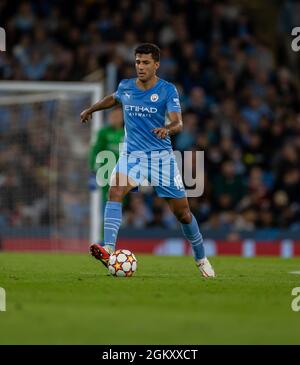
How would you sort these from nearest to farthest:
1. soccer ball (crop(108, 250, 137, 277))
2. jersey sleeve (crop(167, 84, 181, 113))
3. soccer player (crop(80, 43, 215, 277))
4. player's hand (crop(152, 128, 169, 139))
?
1. player's hand (crop(152, 128, 169, 139))
2. soccer ball (crop(108, 250, 137, 277))
3. jersey sleeve (crop(167, 84, 181, 113))
4. soccer player (crop(80, 43, 215, 277))

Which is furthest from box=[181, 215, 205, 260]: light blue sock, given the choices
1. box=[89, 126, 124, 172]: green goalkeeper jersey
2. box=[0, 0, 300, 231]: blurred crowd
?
box=[0, 0, 300, 231]: blurred crowd

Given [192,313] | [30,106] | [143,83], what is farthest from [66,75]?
[192,313]

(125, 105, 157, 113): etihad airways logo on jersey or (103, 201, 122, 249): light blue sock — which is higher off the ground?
(125, 105, 157, 113): etihad airways logo on jersey

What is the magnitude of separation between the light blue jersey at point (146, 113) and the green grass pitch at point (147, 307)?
4.25 ft

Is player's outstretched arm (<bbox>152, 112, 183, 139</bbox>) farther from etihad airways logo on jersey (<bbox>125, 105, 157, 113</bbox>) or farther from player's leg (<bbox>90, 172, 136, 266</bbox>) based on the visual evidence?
player's leg (<bbox>90, 172, 136, 266</bbox>)

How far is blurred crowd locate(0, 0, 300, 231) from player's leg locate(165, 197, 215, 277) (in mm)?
7743

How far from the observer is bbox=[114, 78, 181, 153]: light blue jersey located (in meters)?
9.43

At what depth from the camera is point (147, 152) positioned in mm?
9484

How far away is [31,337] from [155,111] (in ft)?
13.9

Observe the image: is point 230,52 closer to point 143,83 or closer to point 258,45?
point 258,45

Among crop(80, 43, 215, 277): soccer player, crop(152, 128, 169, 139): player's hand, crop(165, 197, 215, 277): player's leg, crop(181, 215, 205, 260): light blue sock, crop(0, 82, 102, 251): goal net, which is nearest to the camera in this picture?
crop(152, 128, 169, 139): player's hand

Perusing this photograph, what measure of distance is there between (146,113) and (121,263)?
1.47m

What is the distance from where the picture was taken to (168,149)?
9594 mm

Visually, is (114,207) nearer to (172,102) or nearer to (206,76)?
(172,102)
